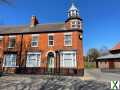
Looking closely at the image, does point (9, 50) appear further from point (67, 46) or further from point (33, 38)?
point (67, 46)

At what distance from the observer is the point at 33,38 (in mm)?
25141

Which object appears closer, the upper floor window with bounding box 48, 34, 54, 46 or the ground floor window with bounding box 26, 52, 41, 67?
the ground floor window with bounding box 26, 52, 41, 67

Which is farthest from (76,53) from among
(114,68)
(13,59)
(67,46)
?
(114,68)

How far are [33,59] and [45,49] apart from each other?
2.38 m

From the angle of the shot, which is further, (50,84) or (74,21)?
(74,21)

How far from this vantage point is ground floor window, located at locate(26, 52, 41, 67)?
2411cm

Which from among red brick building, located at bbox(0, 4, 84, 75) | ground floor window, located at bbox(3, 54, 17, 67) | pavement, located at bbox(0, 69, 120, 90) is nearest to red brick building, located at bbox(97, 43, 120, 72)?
red brick building, located at bbox(0, 4, 84, 75)

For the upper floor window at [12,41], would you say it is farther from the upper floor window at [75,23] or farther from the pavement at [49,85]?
the pavement at [49,85]

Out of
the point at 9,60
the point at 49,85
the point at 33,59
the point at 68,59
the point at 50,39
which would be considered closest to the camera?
the point at 49,85

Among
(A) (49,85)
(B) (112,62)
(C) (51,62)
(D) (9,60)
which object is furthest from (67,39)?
(B) (112,62)

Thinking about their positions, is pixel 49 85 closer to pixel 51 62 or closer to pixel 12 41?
pixel 51 62

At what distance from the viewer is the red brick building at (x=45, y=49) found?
75.6 ft

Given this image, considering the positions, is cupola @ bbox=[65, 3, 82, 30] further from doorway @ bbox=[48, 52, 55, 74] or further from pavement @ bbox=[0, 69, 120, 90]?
pavement @ bbox=[0, 69, 120, 90]

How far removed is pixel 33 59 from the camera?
2428cm
